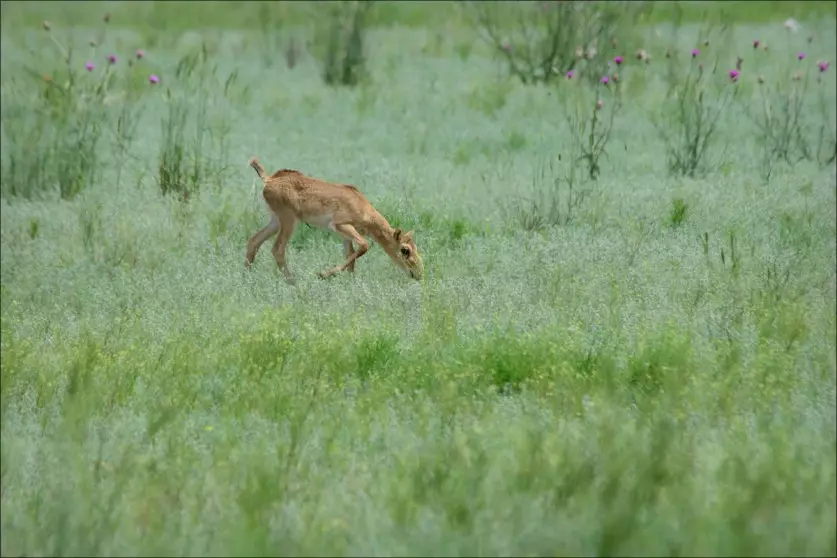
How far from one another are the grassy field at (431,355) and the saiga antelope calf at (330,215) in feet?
0.73

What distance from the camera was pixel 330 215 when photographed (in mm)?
8492

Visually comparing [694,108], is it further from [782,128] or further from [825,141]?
[825,141]

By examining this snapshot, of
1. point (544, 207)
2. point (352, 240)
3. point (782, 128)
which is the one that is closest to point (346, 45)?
point (782, 128)

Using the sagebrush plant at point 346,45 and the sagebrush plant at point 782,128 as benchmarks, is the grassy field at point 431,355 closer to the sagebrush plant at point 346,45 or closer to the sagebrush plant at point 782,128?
the sagebrush plant at point 782,128

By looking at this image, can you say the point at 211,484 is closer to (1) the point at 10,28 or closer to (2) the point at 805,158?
(2) the point at 805,158

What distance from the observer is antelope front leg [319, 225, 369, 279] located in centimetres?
810

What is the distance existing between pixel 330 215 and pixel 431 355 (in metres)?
2.56

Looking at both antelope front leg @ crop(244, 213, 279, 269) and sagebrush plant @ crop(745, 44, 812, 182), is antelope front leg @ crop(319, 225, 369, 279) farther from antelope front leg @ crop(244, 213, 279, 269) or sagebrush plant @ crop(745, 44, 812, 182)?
sagebrush plant @ crop(745, 44, 812, 182)

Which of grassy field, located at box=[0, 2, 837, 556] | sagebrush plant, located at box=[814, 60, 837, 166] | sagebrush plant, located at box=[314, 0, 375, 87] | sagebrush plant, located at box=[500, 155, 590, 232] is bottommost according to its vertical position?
grassy field, located at box=[0, 2, 837, 556]

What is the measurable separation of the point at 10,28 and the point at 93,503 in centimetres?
2107

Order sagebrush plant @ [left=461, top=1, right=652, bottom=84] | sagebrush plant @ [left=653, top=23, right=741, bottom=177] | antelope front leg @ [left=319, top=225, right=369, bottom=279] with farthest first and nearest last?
sagebrush plant @ [left=461, top=1, right=652, bottom=84] → sagebrush plant @ [left=653, top=23, right=741, bottom=177] → antelope front leg @ [left=319, top=225, right=369, bottom=279]

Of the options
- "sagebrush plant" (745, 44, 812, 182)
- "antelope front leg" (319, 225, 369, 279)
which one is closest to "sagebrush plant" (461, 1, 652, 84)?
"sagebrush plant" (745, 44, 812, 182)

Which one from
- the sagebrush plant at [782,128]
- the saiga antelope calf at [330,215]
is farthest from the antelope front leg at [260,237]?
the sagebrush plant at [782,128]

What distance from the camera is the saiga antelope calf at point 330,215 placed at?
8.42 m
